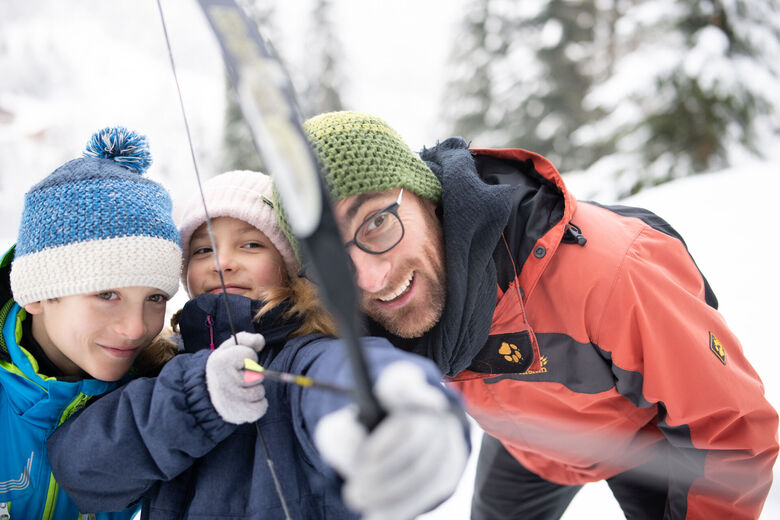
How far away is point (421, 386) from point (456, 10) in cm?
1396

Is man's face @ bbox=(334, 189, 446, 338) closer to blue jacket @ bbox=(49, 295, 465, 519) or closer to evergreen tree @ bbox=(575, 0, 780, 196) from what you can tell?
blue jacket @ bbox=(49, 295, 465, 519)

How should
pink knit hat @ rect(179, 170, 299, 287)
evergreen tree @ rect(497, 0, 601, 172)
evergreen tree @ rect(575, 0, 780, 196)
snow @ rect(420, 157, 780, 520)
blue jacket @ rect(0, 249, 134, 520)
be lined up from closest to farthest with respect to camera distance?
blue jacket @ rect(0, 249, 134, 520)
pink knit hat @ rect(179, 170, 299, 287)
snow @ rect(420, 157, 780, 520)
evergreen tree @ rect(575, 0, 780, 196)
evergreen tree @ rect(497, 0, 601, 172)

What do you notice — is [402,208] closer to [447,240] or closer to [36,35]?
[447,240]

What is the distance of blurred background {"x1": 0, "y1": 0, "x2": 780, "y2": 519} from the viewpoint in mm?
3805

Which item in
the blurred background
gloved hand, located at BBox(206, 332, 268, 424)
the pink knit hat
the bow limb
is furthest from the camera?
the blurred background

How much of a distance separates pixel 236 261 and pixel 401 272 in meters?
0.58

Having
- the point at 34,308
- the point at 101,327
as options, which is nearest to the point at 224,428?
the point at 101,327

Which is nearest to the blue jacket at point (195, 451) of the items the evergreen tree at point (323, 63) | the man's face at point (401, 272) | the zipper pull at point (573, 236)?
the man's face at point (401, 272)

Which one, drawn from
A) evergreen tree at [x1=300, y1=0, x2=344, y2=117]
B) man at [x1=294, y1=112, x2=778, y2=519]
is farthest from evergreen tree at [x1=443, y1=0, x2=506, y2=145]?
man at [x1=294, y1=112, x2=778, y2=519]

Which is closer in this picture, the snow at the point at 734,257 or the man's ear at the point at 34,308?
the man's ear at the point at 34,308

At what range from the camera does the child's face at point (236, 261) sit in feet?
5.40

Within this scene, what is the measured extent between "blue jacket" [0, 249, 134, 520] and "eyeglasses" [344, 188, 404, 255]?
93 centimetres

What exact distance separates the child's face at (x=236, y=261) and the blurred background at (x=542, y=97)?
390 millimetres

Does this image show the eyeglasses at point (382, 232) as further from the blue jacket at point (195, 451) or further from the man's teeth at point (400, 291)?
the blue jacket at point (195, 451)
